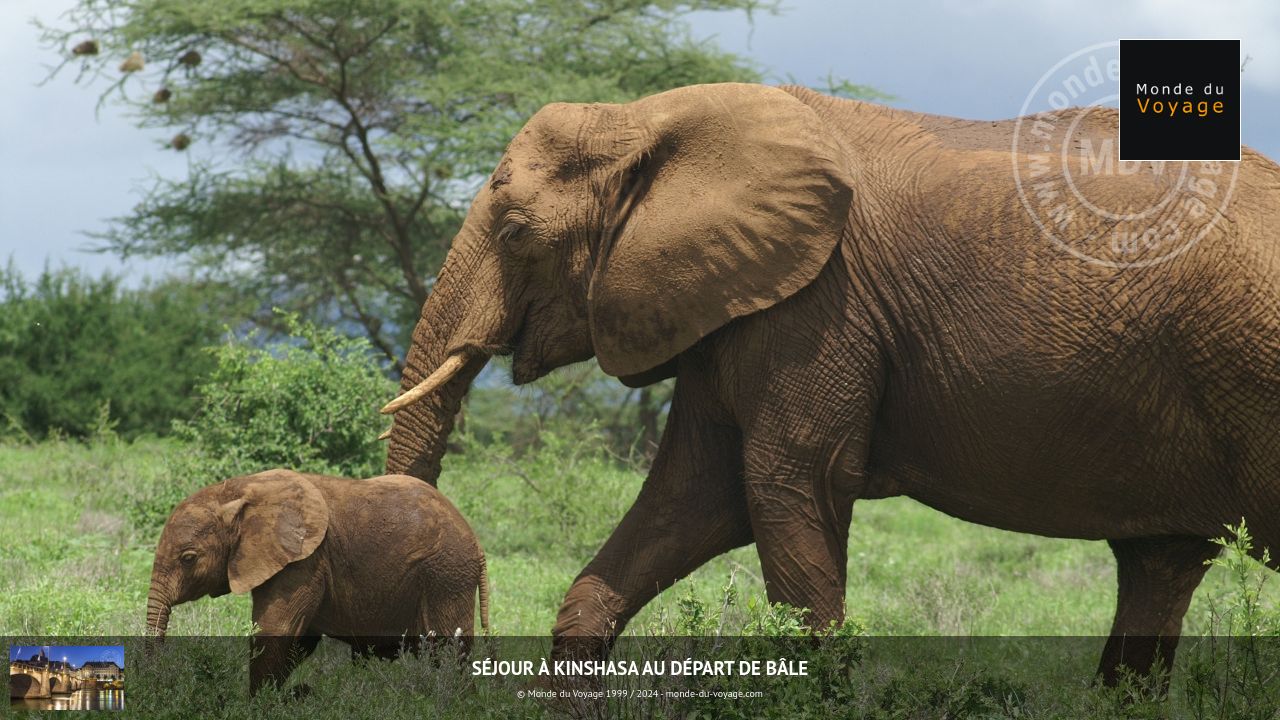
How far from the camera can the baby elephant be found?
679 cm

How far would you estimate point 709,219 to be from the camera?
639cm

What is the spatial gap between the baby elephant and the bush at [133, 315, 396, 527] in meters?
4.72

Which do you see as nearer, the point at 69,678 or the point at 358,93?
the point at 69,678

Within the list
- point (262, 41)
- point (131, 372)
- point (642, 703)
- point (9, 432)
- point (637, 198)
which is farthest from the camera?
point (262, 41)

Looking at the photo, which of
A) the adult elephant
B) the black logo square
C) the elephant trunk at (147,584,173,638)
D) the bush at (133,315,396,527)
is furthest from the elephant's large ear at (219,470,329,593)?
the bush at (133,315,396,527)

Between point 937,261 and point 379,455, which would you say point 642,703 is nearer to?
point 937,261

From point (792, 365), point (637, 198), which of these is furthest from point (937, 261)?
point (637, 198)

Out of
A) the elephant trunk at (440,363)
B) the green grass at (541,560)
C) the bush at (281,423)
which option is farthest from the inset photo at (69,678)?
the bush at (281,423)

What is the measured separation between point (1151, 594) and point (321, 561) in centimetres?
390

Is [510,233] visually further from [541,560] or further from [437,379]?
[541,560]

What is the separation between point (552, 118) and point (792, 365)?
60.7 inches

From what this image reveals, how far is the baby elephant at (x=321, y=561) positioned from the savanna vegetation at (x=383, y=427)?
0.79 feet

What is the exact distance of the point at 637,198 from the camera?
663 cm

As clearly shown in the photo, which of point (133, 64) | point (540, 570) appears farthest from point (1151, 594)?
point (133, 64)
